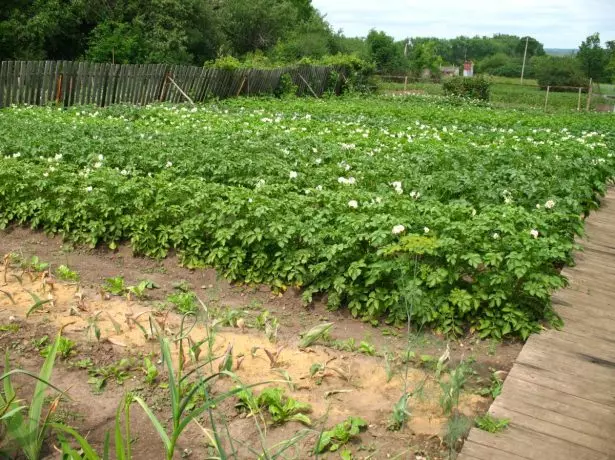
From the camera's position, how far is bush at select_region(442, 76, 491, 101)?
1300 inches

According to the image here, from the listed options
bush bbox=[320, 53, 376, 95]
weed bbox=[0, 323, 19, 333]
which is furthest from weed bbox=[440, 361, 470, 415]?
bush bbox=[320, 53, 376, 95]

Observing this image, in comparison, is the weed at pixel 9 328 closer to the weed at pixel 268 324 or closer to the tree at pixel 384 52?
the weed at pixel 268 324

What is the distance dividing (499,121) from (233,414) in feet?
50.6

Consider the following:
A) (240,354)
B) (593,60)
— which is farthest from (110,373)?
(593,60)

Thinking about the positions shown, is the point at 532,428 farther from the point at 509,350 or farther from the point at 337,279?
the point at 337,279

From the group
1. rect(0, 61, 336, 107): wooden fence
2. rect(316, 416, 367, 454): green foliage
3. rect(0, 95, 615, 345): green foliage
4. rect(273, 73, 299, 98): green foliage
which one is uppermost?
rect(273, 73, 299, 98): green foliage

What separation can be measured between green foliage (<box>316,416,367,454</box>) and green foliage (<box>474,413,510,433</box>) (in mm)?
560

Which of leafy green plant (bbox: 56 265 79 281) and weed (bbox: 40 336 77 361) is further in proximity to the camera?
leafy green plant (bbox: 56 265 79 281)

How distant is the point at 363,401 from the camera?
3779 millimetres

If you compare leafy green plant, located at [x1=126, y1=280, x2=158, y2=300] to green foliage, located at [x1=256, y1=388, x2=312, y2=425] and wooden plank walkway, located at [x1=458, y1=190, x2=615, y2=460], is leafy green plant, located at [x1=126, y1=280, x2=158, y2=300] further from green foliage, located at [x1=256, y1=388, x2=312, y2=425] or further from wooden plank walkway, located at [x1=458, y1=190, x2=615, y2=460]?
wooden plank walkway, located at [x1=458, y1=190, x2=615, y2=460]

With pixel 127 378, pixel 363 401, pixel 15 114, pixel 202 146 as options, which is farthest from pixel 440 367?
pixel 15 114

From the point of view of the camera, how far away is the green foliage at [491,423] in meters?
3.35

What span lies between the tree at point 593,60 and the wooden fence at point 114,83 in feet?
206

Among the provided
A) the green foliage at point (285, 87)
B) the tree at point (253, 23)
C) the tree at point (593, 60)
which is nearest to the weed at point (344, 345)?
the green foliage at point (285, 87)
